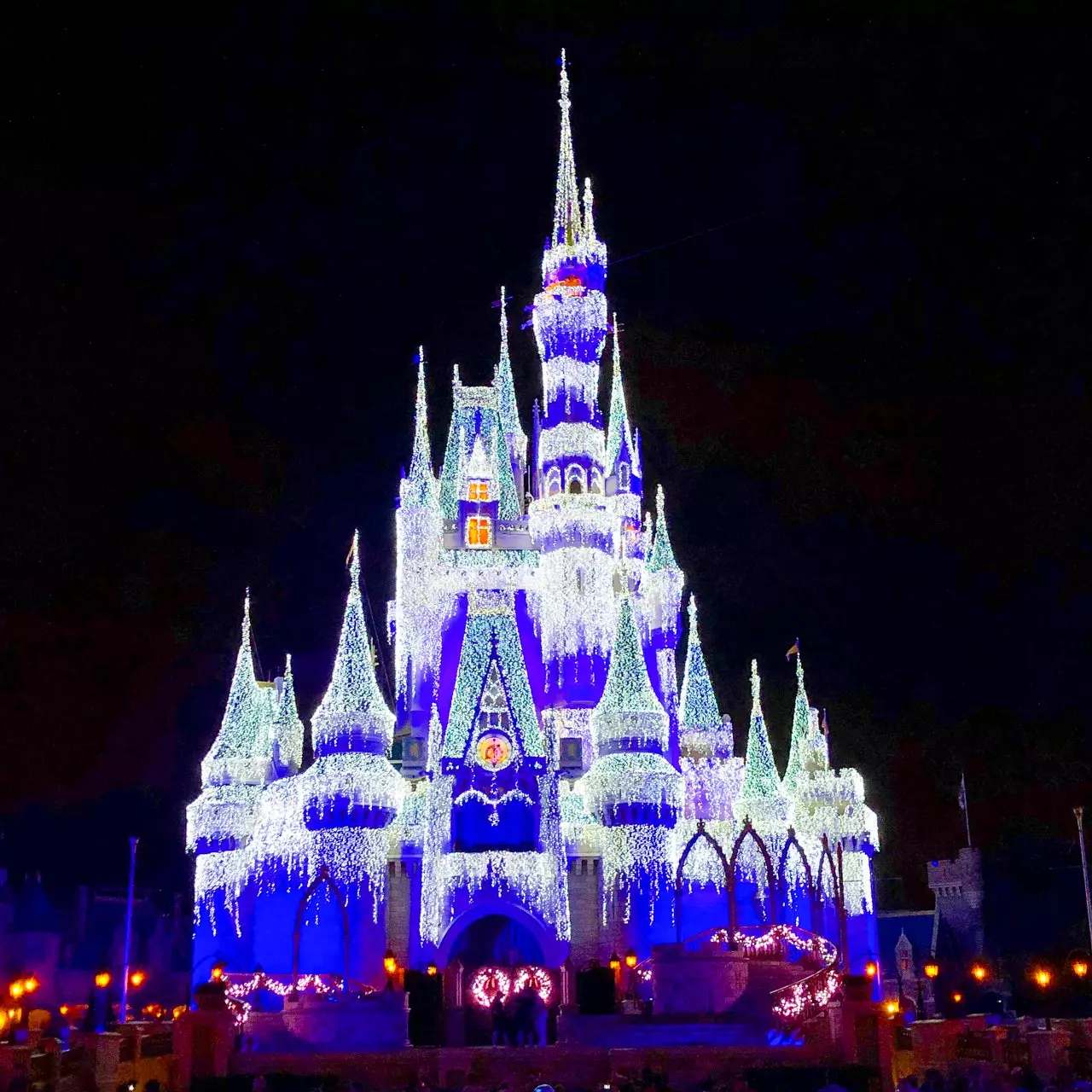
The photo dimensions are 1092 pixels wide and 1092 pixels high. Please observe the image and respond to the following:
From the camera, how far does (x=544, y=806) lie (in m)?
41.8

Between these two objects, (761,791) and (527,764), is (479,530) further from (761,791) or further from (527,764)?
(761,791)

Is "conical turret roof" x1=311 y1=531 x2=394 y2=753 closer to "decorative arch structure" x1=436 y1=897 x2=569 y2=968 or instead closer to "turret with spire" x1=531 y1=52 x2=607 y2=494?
"decorative arch structure" x1=436 y1=897 x2=569 y2=968

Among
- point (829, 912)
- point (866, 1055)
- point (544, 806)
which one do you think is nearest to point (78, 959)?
point (544, 806)

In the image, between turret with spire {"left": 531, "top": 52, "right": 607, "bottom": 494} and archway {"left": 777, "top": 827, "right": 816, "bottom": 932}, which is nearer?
archway {"left": 777, "top": 827, "right": 816, "bottom": 932}

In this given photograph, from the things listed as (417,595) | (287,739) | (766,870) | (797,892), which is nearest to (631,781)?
(766,870)

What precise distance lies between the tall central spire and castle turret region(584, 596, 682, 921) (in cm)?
1592

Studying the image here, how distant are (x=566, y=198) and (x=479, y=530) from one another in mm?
13524

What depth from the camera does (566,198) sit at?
5378cm

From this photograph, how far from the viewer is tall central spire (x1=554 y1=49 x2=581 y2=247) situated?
52.9 metres

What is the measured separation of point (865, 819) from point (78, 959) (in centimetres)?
3273

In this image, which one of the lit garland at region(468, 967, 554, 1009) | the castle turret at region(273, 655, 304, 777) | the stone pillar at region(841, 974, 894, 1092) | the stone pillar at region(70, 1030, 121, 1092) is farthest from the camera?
the castle turret at region(273, 655, 304, 777)

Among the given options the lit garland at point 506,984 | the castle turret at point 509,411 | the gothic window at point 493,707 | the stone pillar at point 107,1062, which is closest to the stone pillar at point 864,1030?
the stone pillar at point 107,1062

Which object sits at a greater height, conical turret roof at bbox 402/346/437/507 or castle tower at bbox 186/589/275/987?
conical turret roof at bbox 402/346/437/507

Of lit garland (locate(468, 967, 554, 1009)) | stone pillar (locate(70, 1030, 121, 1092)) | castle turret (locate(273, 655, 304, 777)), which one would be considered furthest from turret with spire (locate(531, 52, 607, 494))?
stone pillar (locate(70, 1030, 121, 1092))
